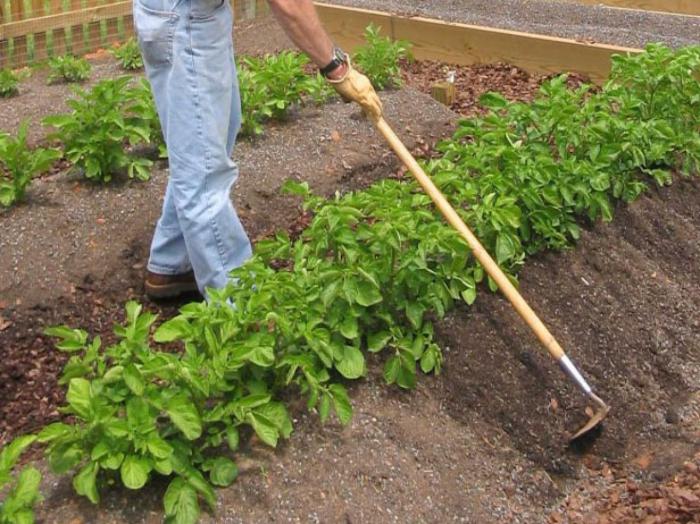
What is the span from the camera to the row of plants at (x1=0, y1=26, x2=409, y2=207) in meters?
5.12

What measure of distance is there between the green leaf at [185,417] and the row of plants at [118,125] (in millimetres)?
2285

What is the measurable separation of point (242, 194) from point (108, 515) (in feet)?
8.23

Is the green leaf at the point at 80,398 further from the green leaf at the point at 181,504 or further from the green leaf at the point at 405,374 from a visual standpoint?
the green leaf at the point at 405,374

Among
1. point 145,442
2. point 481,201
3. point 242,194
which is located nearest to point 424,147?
point 242,194

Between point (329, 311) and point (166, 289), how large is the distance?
1.23m

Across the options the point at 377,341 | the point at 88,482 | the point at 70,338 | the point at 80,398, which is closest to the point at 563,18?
the point at 377,341

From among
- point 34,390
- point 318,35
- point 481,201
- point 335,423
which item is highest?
point 318,35

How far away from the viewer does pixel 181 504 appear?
3.09 m

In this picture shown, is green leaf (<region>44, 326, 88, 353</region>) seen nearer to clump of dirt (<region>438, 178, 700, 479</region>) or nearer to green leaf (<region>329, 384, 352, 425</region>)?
green leaf (<region>329, 384, 352, 425</region>)

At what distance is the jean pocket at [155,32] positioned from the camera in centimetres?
388

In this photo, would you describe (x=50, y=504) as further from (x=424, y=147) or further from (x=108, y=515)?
(x=424, y=147)

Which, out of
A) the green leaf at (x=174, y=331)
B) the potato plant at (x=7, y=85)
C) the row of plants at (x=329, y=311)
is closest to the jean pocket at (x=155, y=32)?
the row of plants at (x=329, y=311)

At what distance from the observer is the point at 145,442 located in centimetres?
307

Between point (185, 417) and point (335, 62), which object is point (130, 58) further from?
point (185, 417)
